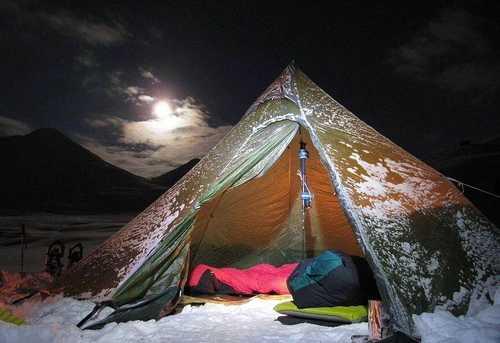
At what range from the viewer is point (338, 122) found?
3.78 m

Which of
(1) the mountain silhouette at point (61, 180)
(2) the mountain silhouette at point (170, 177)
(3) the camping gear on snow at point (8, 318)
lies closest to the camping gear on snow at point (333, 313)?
(3) the camping gear on snow at point (8, 318)

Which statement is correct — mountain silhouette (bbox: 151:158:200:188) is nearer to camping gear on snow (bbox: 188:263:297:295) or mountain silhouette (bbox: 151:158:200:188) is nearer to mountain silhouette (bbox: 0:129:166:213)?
mountain silhouette (bbox: 0:129:166:213)

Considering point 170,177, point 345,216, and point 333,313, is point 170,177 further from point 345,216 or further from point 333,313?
point 333,313

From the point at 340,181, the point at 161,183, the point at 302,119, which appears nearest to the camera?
the point at 340,181

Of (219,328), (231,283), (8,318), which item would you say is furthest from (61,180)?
(219,328)

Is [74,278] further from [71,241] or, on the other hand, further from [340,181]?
[71,241]

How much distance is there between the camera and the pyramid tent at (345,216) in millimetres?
2758

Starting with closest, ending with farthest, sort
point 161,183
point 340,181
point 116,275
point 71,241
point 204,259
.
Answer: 1. point 340,181
2. point 116,275
3. point 204,259
4. point 71,241
5. point 161,183

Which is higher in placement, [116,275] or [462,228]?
[462,228]

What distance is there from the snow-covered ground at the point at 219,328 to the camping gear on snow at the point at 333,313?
84mm

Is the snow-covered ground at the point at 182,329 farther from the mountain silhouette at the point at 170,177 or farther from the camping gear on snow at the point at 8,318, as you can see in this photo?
the mountain silhouette at the point at 170,177

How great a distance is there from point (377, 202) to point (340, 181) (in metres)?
0.34

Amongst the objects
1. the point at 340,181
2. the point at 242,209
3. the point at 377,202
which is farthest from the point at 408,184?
the point at 242,209

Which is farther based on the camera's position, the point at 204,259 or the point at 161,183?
the point at 161,183
